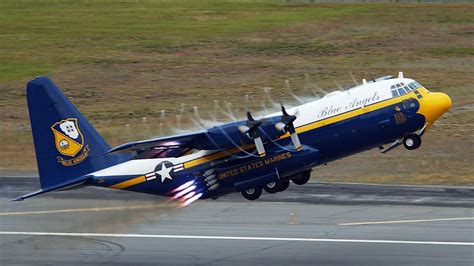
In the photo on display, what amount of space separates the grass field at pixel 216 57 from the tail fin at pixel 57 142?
15922mm

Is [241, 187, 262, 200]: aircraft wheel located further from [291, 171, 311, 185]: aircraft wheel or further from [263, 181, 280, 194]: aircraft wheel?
[291, 171, 311, 185]: aircraft wheel

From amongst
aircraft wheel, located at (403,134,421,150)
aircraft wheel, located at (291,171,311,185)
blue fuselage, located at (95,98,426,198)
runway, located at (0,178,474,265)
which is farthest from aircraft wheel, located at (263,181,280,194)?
aircraft wheel, located at (403,134,421,150)

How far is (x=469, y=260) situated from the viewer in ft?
121

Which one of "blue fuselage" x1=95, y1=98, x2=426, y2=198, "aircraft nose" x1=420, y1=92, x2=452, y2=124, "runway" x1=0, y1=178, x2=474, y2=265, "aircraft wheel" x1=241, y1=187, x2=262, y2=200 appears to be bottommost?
"runway" x1=0, y1=178, x2=474, y2=265

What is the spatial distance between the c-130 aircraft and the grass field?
50.0 ft

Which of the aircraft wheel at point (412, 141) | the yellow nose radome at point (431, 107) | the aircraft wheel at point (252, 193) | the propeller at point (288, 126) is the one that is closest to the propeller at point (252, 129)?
the propeller at point (288, 126)

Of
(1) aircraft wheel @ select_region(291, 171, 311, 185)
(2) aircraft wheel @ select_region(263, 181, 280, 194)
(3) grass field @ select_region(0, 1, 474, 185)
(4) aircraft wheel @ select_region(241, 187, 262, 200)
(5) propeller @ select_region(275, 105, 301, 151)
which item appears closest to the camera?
(5) propeller @ select_region(275, 105, 301, 151)

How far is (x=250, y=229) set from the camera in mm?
41531

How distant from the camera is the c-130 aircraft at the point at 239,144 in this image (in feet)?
115

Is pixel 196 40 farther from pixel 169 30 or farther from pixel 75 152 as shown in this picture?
pixel 75 152

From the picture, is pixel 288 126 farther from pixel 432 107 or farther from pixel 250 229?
pixel 250 229

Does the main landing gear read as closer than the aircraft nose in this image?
No

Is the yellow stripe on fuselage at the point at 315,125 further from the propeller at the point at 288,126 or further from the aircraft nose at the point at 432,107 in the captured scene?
the propeller at the point at 288,126

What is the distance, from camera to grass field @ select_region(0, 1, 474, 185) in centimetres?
5884
